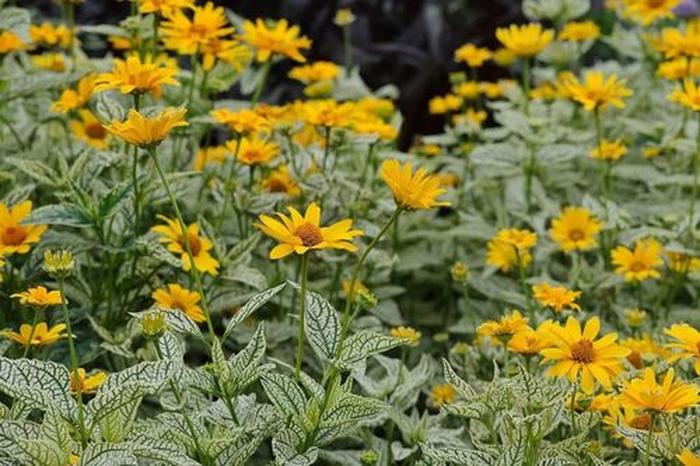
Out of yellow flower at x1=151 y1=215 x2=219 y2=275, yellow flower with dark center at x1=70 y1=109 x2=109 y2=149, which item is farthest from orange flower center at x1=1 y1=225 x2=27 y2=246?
yellow flower with dark center at x1=70 y1=109 x2=109 y2=149

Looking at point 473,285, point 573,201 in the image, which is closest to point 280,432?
point 473,285

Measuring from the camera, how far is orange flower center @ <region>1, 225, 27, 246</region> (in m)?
1.51

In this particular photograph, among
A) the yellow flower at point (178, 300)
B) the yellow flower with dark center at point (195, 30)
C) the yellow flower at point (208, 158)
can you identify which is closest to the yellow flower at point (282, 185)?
the yellow flower at point (208, 158)

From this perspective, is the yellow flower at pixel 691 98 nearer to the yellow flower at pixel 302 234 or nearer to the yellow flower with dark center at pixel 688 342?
the yellow flower with dark center at pixel 688 342

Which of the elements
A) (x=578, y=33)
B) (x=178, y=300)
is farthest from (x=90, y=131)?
(x=578, y=33)

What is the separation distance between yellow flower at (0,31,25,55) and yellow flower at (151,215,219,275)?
439 millimetres

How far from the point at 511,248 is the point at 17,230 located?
27.2 inches

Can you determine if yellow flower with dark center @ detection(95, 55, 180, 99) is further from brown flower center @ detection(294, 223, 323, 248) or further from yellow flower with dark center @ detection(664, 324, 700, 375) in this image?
yellow flower with dark center @ detection(664, 324, 700, 375)

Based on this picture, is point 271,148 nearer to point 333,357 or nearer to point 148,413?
point 148,413

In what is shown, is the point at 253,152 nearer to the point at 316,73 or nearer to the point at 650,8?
the point at 316,73

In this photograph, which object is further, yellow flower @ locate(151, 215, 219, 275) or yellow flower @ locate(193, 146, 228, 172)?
yellow flower @ locate(193, 146, 228, 172)

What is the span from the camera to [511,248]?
1.79 metres

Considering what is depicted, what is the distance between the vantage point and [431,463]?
1.31 m

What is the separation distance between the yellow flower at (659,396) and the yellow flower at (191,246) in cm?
58
